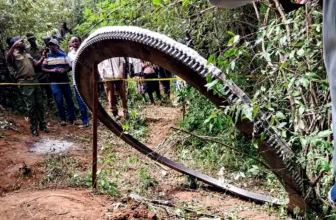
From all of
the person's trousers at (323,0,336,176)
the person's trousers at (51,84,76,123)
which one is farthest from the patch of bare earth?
the person's trousers at (323,0,336,176)

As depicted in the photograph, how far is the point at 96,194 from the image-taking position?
462 cm

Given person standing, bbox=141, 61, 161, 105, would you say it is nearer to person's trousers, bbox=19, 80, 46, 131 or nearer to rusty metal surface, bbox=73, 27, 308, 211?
person's trousers, bbox=19, 80, 46, 131

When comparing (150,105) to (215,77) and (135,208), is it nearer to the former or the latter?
(135,208)

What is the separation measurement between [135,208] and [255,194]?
4.90 feet

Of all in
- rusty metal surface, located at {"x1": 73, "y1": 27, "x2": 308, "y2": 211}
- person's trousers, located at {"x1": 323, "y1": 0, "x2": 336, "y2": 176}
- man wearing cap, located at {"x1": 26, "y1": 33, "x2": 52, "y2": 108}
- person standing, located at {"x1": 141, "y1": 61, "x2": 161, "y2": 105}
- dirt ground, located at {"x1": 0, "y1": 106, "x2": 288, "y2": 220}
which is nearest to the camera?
person's trousers, located at {"x1": 323, "y1": 0, "x2": 336, "y2": 176}

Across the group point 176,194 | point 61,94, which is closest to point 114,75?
point 61,94

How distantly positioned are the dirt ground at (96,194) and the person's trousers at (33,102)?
43 centimetres

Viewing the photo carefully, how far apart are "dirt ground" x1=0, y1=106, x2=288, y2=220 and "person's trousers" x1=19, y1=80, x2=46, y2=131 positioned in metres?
0.43

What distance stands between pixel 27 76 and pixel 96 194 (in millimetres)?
3914

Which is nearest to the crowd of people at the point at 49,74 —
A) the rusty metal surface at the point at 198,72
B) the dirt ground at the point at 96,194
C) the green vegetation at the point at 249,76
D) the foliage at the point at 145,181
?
the dirt ground at the point at 96,194

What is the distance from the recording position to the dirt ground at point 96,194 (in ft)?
13.0

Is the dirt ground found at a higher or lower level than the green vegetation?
lower

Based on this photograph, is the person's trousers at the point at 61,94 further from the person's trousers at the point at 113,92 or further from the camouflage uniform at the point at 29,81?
the person's trousers at the point at 113,92

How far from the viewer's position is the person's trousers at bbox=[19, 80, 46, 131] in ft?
25.0
